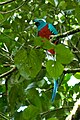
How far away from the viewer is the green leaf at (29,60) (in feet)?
4.28

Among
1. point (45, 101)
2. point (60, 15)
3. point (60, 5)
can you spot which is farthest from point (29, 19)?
point (45, 101)

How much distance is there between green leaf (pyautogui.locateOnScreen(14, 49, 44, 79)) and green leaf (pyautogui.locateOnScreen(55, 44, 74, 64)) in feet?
0.31

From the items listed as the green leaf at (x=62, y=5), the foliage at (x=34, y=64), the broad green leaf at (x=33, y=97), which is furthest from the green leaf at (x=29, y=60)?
the green leaf at (x=62, y=5)

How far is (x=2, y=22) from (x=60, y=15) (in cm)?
53

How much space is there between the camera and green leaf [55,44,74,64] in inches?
47.4

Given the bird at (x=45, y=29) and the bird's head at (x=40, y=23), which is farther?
the bird's head at (x=40, y=23)

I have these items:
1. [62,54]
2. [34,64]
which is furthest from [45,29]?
[62,54]

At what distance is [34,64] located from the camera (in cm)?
134

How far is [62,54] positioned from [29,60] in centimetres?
17

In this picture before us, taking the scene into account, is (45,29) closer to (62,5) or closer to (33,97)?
(62,5)

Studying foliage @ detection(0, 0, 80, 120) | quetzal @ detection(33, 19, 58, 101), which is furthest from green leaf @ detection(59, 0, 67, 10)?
quetzal @ detection(33, 19, 58, 101)

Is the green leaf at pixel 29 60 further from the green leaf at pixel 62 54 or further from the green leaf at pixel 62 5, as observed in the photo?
the green leaf at pixel 62 5

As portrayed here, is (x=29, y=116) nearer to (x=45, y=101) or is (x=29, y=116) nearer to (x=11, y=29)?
(x=45, y=101)

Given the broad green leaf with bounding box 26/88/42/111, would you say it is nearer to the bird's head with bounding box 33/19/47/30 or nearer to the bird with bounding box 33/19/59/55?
the bird with bounding box 33/19/59/55
